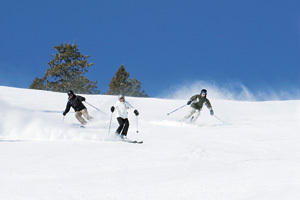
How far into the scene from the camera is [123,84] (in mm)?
51688

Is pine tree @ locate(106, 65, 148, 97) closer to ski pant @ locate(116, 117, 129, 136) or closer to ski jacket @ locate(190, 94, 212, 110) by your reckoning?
ski jacket @ locate(190, 94, 212, 110)

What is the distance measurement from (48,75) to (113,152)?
40.6 m

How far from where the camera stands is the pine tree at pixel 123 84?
168 feet

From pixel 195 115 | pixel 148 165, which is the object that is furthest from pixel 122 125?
pixel 195 115

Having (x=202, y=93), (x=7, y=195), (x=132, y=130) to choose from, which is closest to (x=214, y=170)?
(x=7, y=195)

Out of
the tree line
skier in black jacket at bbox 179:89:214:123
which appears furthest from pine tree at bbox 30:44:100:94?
skier in black jacket at bbox 179:89:214:123


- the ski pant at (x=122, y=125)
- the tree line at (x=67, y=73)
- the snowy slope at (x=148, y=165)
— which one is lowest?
the snowy slope at (x=148, y=165)

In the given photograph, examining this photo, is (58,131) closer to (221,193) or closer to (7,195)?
(7,195)

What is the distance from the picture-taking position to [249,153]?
8.31m

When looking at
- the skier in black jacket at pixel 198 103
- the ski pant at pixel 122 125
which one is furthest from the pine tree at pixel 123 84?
the ski pant at pixel 122 125

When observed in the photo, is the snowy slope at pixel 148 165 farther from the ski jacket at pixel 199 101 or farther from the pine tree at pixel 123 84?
the pine tree at pixel 123 84

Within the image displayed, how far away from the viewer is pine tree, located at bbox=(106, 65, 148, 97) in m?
51.3

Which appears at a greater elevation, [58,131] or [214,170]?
[58,131]

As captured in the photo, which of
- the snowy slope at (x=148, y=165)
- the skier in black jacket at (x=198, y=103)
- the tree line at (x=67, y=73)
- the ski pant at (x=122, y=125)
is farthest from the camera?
the tree line at (x=67, y=73)
